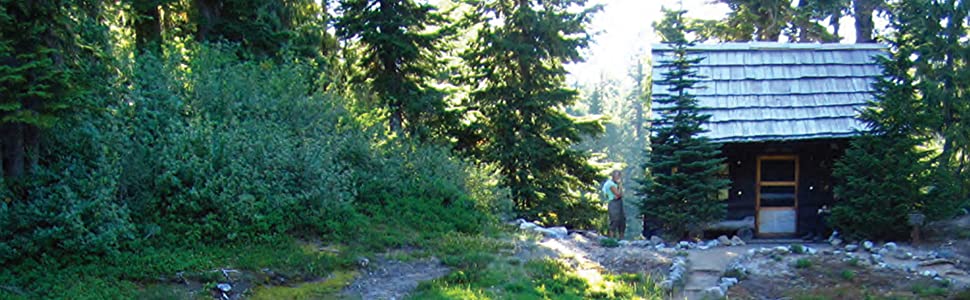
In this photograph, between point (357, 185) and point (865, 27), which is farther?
point (865, 27)

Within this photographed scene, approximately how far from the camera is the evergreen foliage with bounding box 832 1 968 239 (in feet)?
41.5

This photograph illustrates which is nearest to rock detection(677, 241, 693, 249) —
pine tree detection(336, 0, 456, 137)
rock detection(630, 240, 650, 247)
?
rock detection(630, 240, 650, 247)

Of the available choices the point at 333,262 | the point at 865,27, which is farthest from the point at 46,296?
the point at 865,27

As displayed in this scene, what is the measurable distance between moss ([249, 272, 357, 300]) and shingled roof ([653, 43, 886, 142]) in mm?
9099

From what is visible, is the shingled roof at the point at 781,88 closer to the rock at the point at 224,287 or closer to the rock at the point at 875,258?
the rock at the point at 875,258

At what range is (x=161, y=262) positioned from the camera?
305 inches

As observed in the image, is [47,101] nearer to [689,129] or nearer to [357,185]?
[357,185]

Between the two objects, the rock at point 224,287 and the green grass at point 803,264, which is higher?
the green grass at point 803,264

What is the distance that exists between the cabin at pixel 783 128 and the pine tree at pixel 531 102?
8.65 feet

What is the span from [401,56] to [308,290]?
31.1 feet

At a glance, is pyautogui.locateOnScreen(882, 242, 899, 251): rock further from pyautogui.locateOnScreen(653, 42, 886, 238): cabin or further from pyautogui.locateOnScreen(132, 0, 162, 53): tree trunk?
pyautogui.locateOnScreen(132, 0, 162, 53): tree trunk

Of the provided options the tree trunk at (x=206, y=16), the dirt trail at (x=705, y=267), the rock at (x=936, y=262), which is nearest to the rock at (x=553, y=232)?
the dirt trail at (x=705, y=267)

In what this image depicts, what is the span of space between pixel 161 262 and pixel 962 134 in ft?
49.5

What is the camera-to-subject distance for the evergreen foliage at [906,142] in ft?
41.5
